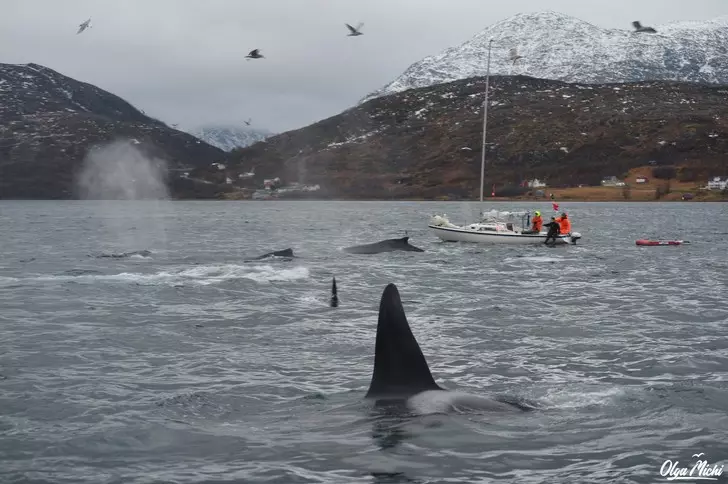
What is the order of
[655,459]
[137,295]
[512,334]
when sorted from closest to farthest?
1. [655,459]
2. [512,334]
3. [137,295]

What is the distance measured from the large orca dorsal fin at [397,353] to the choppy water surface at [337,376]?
741mm

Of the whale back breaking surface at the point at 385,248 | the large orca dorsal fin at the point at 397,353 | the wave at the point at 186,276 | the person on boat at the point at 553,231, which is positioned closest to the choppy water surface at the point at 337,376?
the wave at the point at 186,276

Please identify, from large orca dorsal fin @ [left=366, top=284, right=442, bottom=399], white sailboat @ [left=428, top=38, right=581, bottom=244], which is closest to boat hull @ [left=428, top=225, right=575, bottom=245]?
white sailboat @ [left=428, top=38, right=581, bottom=244]

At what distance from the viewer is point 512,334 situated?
2412 cm

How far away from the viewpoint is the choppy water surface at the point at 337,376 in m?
12.5

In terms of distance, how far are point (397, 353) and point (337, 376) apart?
166 inches

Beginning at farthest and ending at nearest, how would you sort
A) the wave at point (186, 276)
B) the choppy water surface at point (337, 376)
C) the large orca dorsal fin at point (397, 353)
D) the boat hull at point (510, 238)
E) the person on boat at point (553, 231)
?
the boat hull at point (510, 238) → the person on boat at point (553, 231) → the wave at point (186, 276) → the large orca dorsal fin at point (397, 353) → the choppy water surface at point (337, 376)

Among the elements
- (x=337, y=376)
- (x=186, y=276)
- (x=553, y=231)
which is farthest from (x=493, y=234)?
(x=337, y=376)

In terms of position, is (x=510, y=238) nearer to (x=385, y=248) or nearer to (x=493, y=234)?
(x=493, y=234)

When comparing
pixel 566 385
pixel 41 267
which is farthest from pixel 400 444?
pixel 41 267

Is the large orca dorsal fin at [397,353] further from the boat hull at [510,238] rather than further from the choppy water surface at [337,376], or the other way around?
the boat hull at [510,238]

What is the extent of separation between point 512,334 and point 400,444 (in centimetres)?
1185

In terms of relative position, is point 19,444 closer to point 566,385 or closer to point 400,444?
point 400,444

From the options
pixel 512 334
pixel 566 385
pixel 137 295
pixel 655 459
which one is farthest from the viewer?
pixel 137 295
